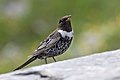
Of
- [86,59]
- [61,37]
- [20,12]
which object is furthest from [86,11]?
[86,59]

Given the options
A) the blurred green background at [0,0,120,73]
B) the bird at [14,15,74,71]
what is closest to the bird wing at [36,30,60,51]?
the bird at [14,15,74,71]

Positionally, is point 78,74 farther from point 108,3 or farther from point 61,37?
point 108,3

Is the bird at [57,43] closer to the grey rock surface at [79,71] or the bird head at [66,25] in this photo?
the bird head at [66,25]

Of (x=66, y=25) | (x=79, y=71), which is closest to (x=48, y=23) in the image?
(x=66, y=25)

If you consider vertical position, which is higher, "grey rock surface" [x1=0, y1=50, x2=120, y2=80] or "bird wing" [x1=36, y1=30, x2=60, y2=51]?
"bird wing" [x1=36, y1=30, x2=60, y2=51]

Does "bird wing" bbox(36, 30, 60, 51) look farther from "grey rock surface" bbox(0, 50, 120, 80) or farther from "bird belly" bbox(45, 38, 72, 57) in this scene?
"grey rock surface" bbox(0, 50, 120, 80)
